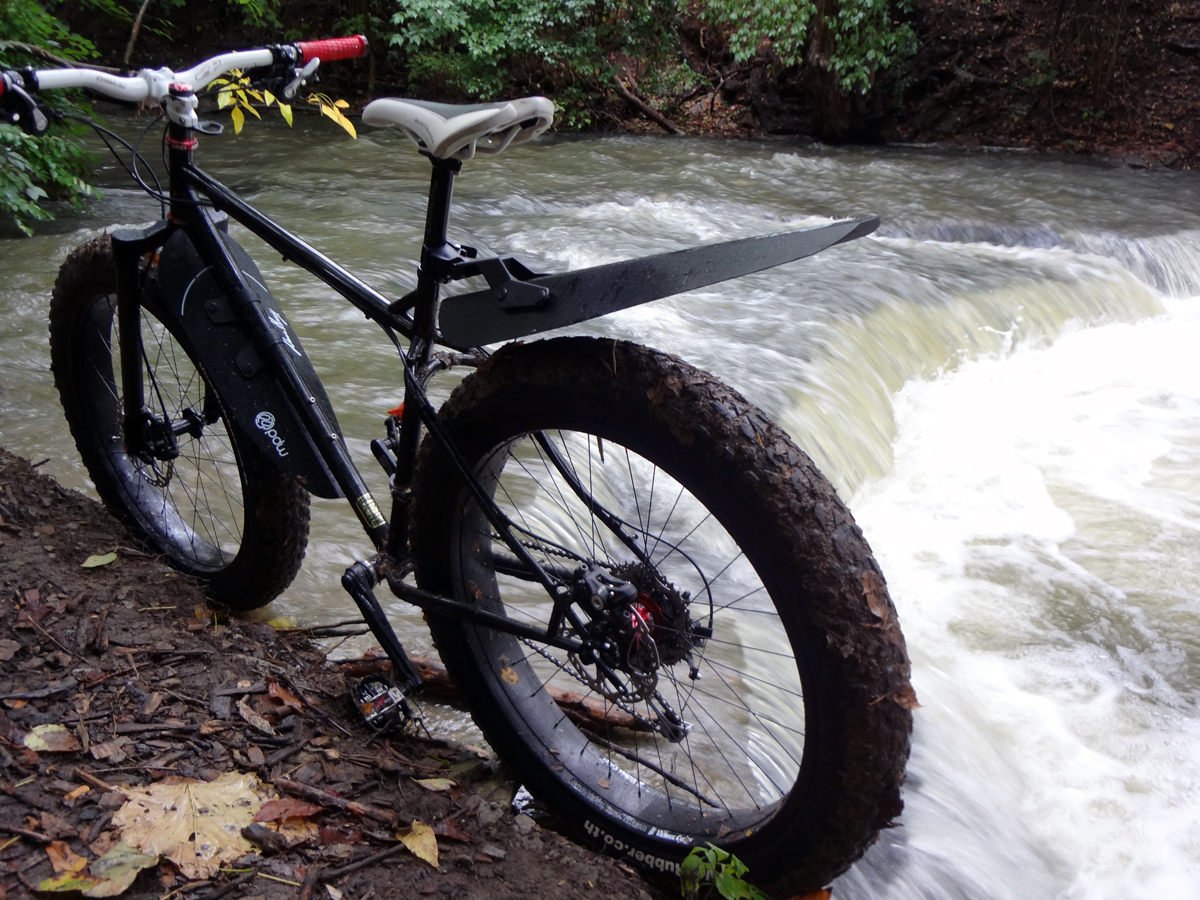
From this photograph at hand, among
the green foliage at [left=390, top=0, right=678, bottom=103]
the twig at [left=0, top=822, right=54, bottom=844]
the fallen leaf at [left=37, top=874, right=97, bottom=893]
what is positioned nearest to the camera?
the fallen leaf at [left=37, top=874, right=97, bottom=893]

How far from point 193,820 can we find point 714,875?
3.52ft

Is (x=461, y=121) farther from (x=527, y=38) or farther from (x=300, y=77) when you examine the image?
(x=527, y=38)

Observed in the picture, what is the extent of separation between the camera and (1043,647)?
4.02 m

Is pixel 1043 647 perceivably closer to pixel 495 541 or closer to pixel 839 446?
pixel 839 446

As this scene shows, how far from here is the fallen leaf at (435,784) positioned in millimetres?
2225

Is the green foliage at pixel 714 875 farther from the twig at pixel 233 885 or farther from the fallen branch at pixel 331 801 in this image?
the twig at pixel 233 885

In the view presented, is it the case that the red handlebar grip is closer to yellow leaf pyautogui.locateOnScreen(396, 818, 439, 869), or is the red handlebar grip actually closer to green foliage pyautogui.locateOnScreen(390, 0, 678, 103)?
yellow leaf pyautogui.locateOnScreen(396, 818, 439, 869)

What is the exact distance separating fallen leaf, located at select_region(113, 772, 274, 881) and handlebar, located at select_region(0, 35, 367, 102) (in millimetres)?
1627

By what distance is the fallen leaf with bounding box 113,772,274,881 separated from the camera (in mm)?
1836

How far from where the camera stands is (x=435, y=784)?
224cm

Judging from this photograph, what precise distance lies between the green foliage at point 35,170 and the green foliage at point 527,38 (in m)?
7.01

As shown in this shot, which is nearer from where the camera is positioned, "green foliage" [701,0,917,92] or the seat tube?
the seat tube

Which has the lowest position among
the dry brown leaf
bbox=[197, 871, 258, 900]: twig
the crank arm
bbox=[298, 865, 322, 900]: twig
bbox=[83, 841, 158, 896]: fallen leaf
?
bbox=[298, 865, 322, 900]: twig

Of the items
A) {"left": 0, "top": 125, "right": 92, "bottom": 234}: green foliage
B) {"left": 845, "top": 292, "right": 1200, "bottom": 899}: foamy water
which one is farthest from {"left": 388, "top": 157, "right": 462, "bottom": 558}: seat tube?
{"left": 0, "top": 125, "right": 92, "bottom": 234}: green foliage
